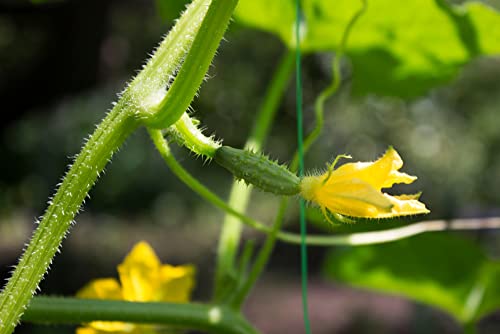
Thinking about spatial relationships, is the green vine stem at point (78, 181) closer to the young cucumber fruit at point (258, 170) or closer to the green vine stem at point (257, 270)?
the young cucumber fruit at point (258, 170)

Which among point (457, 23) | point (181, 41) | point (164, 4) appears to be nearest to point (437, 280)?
point (457, 23)

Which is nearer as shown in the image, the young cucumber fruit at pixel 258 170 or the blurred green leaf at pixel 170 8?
the young cucumber fruit at pixel 258 170

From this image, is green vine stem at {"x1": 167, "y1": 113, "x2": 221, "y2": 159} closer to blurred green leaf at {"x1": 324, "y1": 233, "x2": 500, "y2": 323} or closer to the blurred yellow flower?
the blurred yellow flower

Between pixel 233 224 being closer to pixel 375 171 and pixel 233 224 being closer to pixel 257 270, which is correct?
pixel 257 270

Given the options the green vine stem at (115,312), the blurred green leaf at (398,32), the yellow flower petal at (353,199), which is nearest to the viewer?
the yellow flower petal at (353,199)

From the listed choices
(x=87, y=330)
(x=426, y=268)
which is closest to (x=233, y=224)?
(x=87, y=330)

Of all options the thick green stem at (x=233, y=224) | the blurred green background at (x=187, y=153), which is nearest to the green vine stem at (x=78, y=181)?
the thick green stem at (x=233, y=224)

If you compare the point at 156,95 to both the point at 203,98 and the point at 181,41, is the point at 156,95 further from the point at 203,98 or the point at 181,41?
the point at 203,98

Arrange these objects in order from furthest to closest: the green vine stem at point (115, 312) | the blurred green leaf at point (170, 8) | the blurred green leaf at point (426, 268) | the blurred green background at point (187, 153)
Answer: the blurred green background at point (187, 153) < the blurred green leaf at point (426, 268) < the blurred green leaf at point (170, 8) < the green vine stem at point (115, 312)
